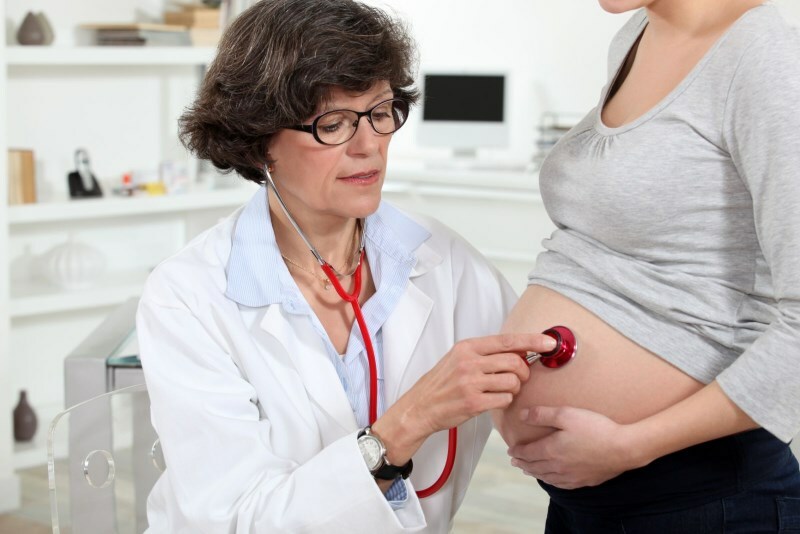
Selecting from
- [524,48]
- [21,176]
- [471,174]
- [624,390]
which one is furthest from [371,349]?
[524,48]

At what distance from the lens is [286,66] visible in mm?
1513

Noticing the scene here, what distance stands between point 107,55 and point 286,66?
8.89 feet

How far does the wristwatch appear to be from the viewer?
53.9 inches

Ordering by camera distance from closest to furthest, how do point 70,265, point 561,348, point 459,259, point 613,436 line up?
point 613,436, point 561,348, point 459,259, point 70,265

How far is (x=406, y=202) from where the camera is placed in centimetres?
532

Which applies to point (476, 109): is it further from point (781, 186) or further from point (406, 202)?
point (781, 186)

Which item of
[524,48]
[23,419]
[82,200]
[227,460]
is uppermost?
[524,48]

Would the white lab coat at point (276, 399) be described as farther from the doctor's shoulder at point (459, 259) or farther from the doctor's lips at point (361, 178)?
the doctor's lips at point (361, 178)

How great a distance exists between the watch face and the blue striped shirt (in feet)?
0.33

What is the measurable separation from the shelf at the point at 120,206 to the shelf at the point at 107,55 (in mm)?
503

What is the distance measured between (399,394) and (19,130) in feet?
9.80

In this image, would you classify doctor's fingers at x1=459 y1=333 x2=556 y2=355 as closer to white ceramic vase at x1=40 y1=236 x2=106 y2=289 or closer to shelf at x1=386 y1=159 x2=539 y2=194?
white ceramic vase at x1=40 y1=236 x2=106 y2=289

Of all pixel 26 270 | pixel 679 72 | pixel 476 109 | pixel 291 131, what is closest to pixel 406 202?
pixel 476 109

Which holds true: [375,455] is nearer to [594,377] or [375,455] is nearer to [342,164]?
[594,377]
